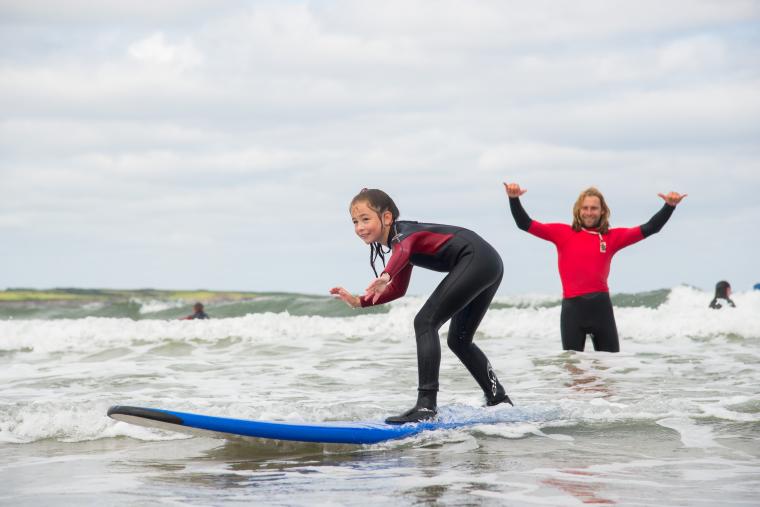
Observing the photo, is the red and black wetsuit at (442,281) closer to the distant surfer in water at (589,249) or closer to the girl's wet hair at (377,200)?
the girl's wet hair at (377,200)

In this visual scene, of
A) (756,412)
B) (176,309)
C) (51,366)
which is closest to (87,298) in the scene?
(176,309)

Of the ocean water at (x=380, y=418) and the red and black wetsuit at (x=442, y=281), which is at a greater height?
the red and black wetsuit at (x=442, y=281)

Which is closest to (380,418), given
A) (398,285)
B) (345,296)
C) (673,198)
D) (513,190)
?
(398,285)

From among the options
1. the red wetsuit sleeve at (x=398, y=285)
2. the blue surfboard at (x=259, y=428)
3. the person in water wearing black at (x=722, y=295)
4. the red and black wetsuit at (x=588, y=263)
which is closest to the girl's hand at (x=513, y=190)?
the red and black wetsuit at (x=588, y=263)

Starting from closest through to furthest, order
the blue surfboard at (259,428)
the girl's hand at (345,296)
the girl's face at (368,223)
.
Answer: the girl's hand at (345,296) < the blue surfboard at (259,428) < the girl's face at (368,223)

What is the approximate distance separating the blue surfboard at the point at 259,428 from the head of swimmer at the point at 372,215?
1180mm

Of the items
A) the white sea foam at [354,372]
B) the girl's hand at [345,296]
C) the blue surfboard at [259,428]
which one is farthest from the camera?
the white sea foam at [354,372]

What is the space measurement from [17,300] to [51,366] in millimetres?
22811

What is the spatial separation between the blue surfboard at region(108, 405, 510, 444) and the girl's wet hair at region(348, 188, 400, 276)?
3.30 ft

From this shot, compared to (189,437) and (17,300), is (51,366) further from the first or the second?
(17,300)

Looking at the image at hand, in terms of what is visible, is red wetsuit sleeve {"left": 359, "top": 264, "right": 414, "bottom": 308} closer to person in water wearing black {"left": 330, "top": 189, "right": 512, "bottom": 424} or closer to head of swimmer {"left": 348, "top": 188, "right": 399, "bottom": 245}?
person in water wearing black {"left": 330, "top": 189, "right": 512, "bottom": 424}

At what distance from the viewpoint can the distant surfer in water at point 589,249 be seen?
23.2ft

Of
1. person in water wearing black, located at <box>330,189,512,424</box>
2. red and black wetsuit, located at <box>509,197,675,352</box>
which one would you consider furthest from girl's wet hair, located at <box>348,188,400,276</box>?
red and black wetsuit, located at <box>509,197,675,352</box>

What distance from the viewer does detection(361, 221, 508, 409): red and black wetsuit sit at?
5344mm
